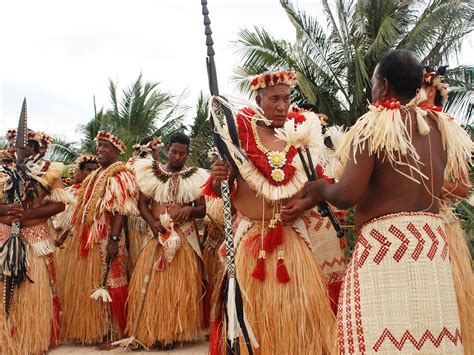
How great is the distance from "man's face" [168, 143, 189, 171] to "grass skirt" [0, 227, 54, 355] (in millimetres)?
1575

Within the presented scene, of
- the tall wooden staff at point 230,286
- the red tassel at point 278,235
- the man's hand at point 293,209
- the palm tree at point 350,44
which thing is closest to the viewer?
the tall wooden staff at point 230,286

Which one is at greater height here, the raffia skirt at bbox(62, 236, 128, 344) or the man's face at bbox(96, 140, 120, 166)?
the man's face at bbox(96, 140, 120, 166)

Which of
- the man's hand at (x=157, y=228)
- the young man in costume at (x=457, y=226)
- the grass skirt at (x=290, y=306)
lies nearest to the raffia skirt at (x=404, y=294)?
the young man in costume at (x=457, y=226)

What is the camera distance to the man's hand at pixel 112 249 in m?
5.93

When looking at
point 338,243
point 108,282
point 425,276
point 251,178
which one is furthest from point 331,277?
point 108,282

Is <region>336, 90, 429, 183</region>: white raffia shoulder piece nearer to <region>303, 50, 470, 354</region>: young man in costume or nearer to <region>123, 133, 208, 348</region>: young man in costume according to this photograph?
<region>303, 50, 470, 354</region>: young man in costume

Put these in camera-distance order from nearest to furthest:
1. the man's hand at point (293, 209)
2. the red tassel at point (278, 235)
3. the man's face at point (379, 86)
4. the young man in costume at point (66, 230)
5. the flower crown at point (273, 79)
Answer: the man's face at point (379, 86), the man's hand at point (293, 209), the red tassel at point (278, 235), the flower crown at point (273, 79), the young man in costume at point (66, 230)

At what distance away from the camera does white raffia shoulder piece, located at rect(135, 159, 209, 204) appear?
19.2 ft

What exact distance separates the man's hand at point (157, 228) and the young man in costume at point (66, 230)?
838 millimetres

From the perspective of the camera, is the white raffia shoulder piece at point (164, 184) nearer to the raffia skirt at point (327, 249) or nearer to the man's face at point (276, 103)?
the raffia skirt at point (327, 249)

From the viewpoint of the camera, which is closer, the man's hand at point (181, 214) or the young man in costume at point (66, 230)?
the man's hand at point (181, 214)

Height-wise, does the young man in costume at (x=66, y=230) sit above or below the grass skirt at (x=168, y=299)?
above

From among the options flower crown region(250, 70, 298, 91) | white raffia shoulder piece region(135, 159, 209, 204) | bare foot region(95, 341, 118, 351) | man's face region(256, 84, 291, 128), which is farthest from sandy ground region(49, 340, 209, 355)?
flower crown region(250, 70, 298, 91)

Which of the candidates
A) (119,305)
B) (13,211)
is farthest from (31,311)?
(119,305)
